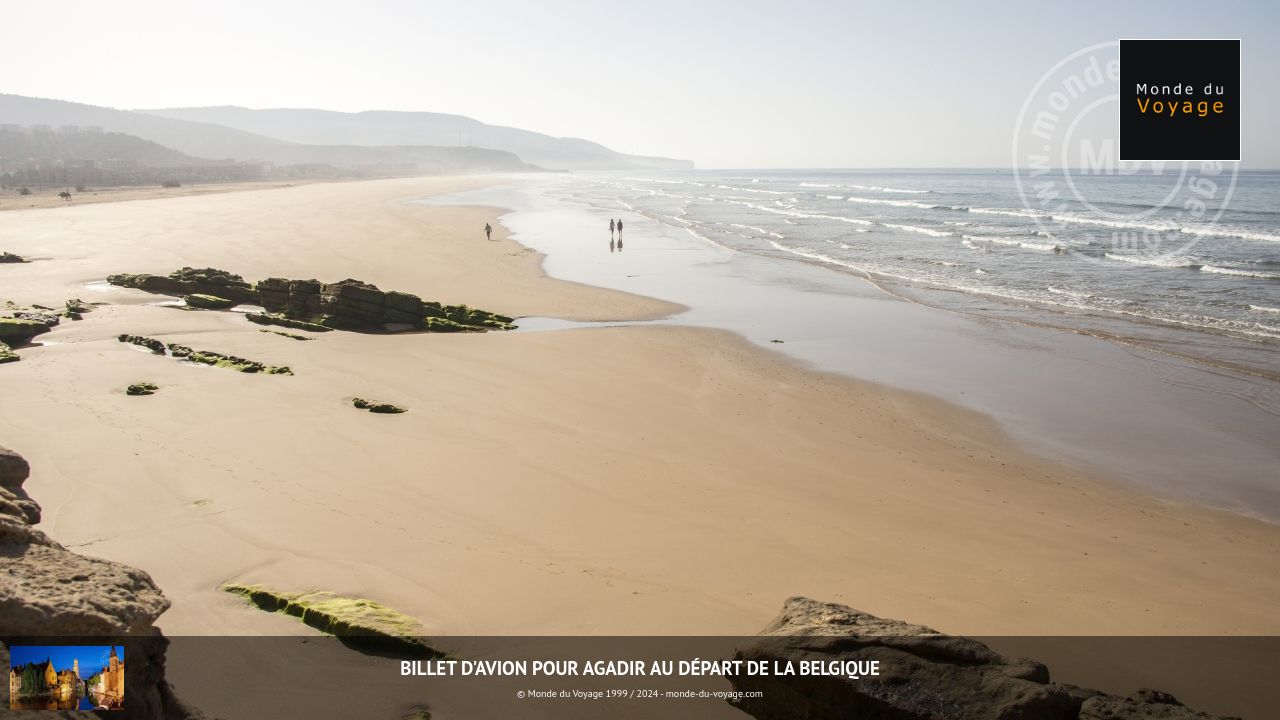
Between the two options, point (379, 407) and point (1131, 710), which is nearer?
point (1131, 710)

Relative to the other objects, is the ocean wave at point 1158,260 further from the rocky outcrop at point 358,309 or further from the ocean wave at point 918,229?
the rocky outcrop at point 358,309

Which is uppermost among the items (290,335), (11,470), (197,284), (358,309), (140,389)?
(197,284)

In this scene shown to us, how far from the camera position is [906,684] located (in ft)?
12.8

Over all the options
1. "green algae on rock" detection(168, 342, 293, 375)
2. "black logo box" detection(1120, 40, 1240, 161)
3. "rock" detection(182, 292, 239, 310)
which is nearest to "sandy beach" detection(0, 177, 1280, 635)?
"green algae on rock" detection(168, 342, 293, 375)

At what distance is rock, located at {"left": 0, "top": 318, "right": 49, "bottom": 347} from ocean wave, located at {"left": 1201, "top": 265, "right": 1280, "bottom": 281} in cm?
3345

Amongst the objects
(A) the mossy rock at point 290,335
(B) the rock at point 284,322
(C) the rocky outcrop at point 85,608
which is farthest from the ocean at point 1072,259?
(C) the rocky outcrop at point 85,608

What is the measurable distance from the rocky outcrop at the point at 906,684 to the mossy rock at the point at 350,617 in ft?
7.36

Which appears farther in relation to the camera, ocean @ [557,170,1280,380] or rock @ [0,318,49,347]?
ocean @ [557,170,1280,380]

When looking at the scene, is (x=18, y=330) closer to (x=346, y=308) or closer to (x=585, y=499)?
(x=346, y=308)

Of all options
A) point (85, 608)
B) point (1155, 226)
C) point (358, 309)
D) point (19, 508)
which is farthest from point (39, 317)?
point (1155, 226)

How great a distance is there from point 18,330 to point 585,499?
1243 cm

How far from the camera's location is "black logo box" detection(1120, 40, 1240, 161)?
67.1ft

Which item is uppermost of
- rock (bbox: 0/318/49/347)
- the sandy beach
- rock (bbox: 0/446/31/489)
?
rock (bbox: 0/318/49/347)

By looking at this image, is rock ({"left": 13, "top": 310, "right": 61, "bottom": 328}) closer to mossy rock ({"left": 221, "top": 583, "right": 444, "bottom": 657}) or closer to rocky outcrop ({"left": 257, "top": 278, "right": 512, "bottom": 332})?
rocky outcrop ({"left": 257, "top": 278, "right": 512, "bottom": 332})
